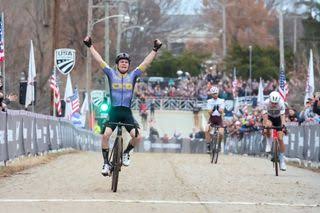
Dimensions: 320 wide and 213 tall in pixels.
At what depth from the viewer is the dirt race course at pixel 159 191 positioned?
12.2 m

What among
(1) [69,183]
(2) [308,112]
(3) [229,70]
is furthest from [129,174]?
(3) [229,70]

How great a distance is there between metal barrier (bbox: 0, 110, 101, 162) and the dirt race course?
1.09 m

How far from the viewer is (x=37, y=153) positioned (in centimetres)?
2561

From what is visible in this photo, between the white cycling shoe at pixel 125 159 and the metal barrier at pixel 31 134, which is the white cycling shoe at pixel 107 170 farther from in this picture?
the metal barrier at pixel 31 134

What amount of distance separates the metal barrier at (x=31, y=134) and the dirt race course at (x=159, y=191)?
1093 millimetres

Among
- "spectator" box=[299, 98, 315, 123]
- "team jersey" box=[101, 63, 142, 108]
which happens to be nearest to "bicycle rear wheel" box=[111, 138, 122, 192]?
A: "team jersey" box=[101, 63, 142, 108]

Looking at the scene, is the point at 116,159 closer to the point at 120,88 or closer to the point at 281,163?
the point at 120,88

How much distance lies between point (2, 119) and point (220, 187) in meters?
6.40

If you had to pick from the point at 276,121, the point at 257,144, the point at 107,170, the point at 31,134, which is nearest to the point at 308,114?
the point at 276,121

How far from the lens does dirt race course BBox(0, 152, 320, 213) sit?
12.2 metres

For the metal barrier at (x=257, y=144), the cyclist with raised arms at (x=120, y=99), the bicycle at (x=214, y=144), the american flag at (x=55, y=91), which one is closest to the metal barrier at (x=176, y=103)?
the metal barrier at (x=257, y=144)

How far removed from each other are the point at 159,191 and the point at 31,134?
1061cm

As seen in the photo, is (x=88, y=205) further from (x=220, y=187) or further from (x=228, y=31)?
(x=228, y=31)

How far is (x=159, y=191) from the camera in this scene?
1450cm
